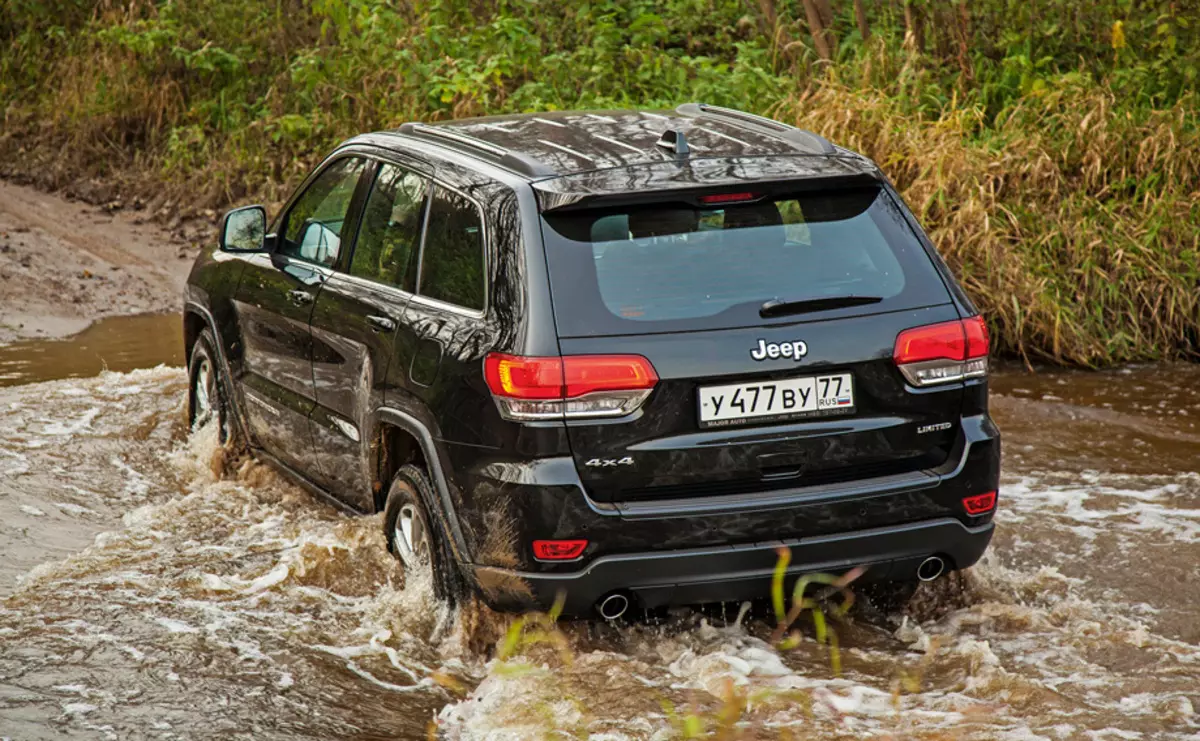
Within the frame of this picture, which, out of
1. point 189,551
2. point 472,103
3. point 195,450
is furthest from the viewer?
point 472,103

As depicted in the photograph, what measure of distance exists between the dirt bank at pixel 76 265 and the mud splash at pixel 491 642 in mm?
4485

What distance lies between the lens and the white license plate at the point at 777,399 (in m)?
4.16

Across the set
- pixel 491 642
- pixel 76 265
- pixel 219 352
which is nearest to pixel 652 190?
pixel 491 642

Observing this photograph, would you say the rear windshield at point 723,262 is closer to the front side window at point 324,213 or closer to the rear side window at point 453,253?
the rear side window at point 453,253

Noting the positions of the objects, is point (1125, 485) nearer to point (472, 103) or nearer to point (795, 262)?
point (795, 262)

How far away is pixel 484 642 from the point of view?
4.66 metres

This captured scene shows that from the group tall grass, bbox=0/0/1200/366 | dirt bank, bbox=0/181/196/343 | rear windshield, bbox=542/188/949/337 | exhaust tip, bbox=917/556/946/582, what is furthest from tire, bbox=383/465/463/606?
dirt bank, bbox=0/181/196/343

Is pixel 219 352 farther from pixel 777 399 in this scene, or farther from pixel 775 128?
pixel 777 399

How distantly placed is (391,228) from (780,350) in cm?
160

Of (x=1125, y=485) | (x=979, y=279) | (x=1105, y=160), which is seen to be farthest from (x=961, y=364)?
(x=1105, y=160)

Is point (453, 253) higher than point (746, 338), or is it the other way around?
point (453, 253)

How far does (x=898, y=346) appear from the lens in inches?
169

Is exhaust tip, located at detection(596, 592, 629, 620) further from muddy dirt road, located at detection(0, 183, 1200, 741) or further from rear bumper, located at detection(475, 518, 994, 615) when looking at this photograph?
muddy dirt road, located at detection(0, 183, 1200, 741)

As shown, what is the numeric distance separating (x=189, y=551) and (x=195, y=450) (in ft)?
4.50
